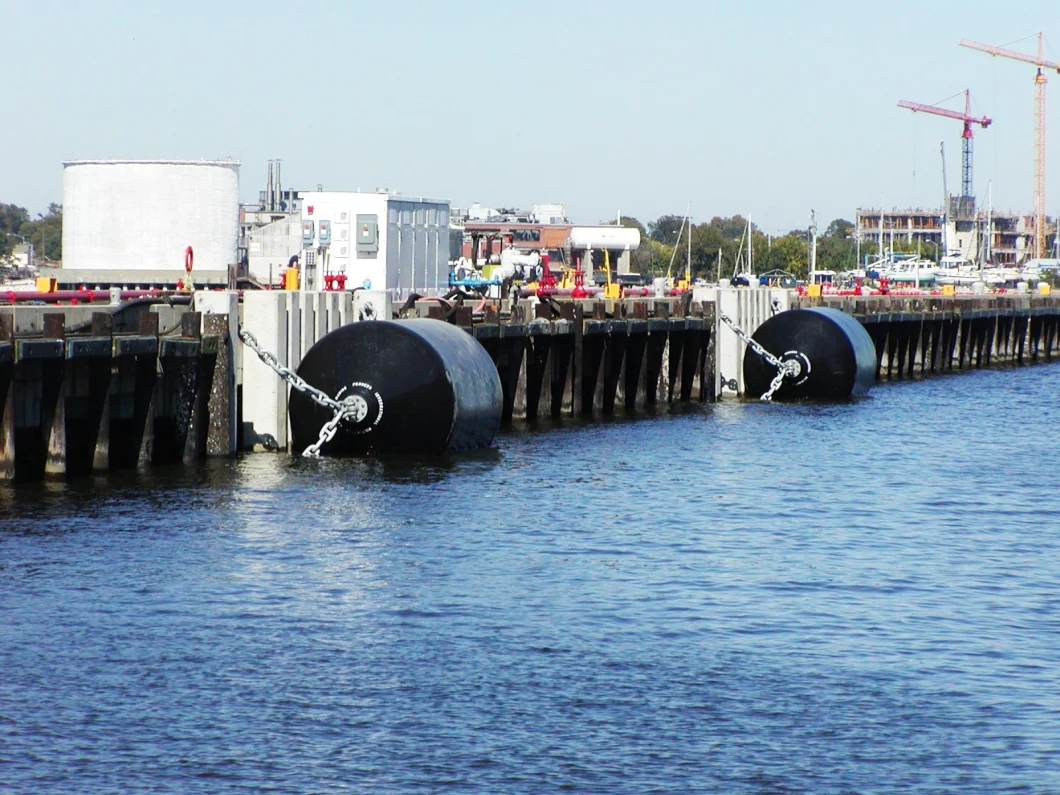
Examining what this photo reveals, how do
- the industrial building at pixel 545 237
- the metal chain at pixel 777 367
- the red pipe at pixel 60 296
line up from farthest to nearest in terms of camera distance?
the industrial building at pixel 545 237
the metal chain at pixel 777 367
the red pipe at pixel 60 296

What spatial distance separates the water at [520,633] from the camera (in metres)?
13.5

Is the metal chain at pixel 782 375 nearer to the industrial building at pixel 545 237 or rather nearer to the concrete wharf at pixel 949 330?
the concrete wharf at pixel 949 330

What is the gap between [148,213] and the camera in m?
79.1

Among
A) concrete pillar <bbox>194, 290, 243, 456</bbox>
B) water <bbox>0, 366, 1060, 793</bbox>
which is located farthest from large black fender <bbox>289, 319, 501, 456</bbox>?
concrete pillar <bbox>194, 290, 243, 456</bbox>

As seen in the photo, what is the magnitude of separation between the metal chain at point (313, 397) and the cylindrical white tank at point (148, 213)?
48.7 meters

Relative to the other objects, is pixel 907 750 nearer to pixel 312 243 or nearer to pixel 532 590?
pixel 532 590

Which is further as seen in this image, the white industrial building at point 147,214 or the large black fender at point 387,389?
the white industrial building at point 147,214

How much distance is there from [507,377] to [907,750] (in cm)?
2808

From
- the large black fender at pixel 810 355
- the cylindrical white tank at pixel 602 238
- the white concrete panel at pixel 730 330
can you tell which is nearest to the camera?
the large black fender at pixel 810 355

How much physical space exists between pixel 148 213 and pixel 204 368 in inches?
1998

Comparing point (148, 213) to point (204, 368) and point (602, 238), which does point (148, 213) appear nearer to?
point (602, 238)

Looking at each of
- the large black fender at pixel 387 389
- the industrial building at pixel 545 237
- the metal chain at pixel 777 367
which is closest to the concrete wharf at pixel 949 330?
the metal chain at pixel 777 367

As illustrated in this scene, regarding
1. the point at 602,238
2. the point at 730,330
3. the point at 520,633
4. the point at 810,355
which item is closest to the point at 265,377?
the point at 520,633

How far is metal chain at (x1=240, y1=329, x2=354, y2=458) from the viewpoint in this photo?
30500 millimetres
